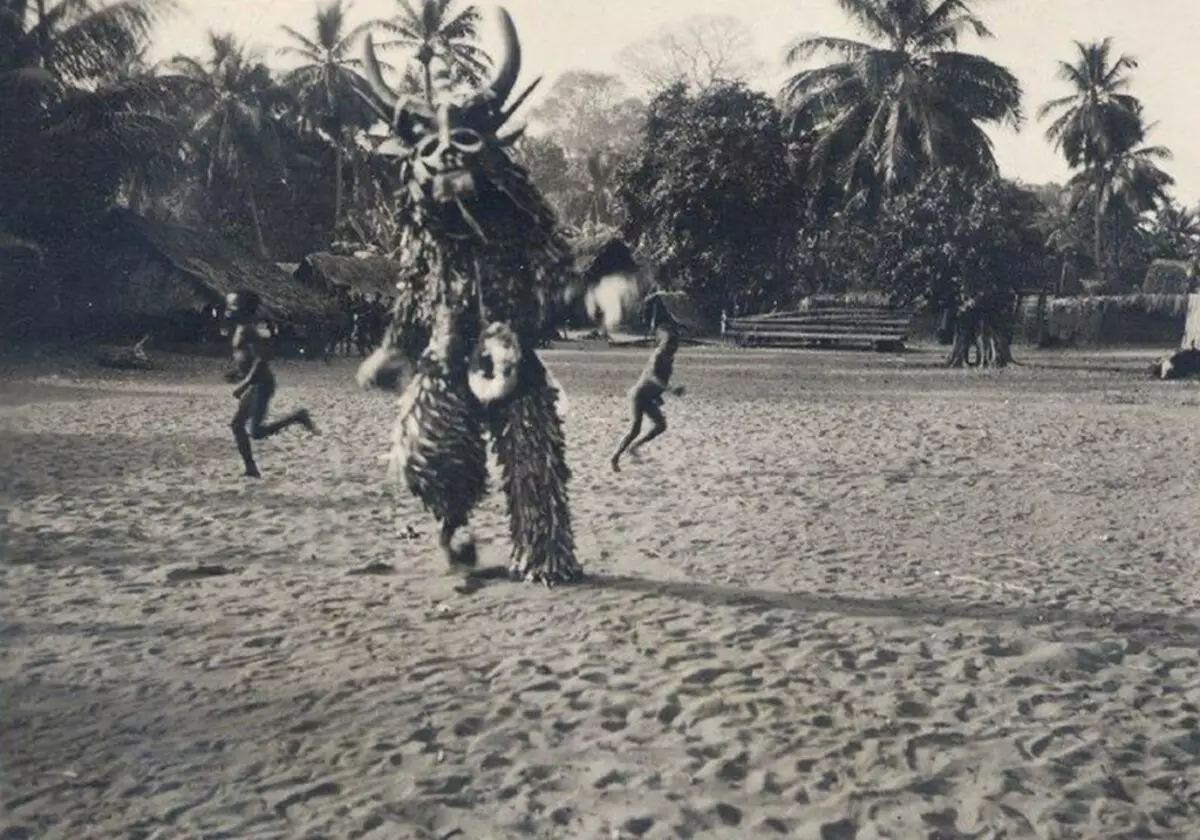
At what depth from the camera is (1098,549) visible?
211 inches

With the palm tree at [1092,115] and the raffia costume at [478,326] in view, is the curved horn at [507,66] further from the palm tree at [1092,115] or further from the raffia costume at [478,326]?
the palm tree at [1092,115]

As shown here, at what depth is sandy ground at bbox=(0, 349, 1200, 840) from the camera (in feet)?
8.64

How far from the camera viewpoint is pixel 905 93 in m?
21.2

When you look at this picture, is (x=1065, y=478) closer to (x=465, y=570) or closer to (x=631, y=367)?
(x=465, y=570)

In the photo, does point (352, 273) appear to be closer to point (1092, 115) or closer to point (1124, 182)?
point (1092, 115)

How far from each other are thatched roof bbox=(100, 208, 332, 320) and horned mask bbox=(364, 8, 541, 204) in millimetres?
13788

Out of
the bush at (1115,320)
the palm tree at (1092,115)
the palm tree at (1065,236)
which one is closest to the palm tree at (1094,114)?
A: the palm tree at (1092,115)

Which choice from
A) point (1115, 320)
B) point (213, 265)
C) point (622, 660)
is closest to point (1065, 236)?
point (1115, 320)

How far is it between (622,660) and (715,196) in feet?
62.1

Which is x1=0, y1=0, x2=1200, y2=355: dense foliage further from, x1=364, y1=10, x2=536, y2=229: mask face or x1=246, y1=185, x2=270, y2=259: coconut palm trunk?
x1=364, y1=10, x2=536, y2=229: mask face

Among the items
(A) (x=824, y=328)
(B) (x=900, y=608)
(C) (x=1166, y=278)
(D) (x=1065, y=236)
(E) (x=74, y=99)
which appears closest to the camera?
(B) (x=900, y=608)

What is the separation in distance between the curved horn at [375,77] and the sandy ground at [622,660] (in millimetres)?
1983

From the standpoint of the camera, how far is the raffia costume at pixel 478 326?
4.08 metres

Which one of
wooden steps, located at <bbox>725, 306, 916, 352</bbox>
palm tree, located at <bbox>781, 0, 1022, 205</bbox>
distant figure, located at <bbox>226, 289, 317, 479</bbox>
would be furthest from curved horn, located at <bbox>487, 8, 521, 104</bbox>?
wooden steps, located at <bbox>725, 306, 916, 352</bbox>
